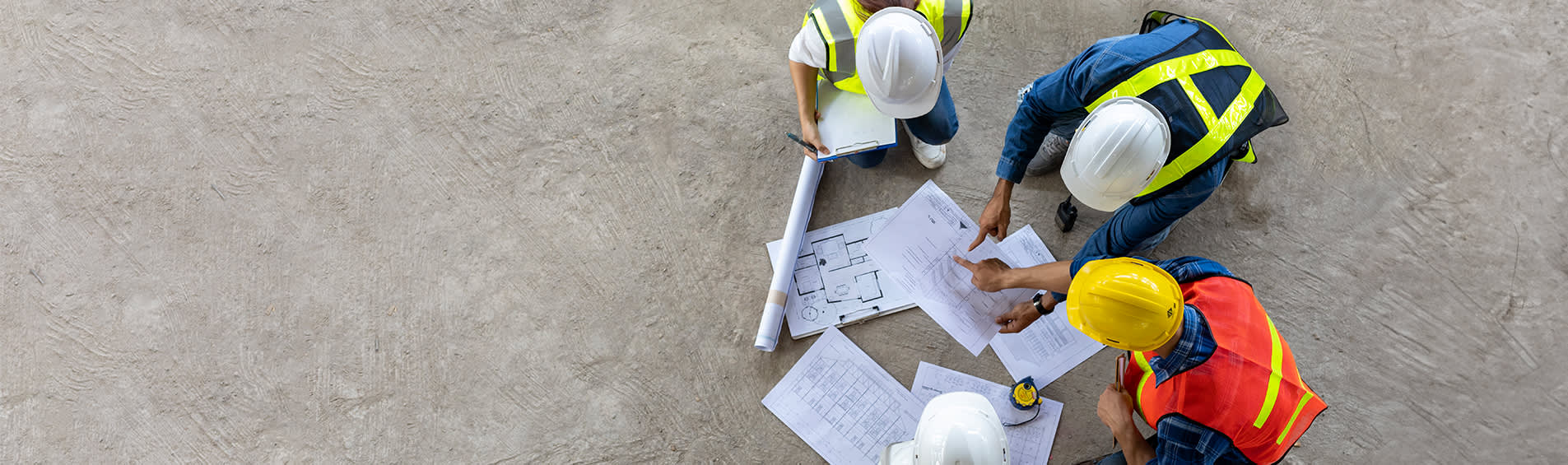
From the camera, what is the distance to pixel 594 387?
276cm

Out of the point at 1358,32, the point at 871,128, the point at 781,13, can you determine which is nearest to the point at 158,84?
the point at 781,13

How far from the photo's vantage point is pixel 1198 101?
190 cm

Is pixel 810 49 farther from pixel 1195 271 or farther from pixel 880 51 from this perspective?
pixel 1195 271

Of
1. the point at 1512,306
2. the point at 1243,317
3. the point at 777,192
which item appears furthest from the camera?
the point at 777,192

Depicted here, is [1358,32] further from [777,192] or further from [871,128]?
[777,192]

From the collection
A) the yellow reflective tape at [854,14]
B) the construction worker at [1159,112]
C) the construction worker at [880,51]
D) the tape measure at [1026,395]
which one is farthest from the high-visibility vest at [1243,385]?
the yellow reflective tape at [854,14]

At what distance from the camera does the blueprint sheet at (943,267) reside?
2662mm

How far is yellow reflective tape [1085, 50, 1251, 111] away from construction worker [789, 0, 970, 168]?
1.76ft

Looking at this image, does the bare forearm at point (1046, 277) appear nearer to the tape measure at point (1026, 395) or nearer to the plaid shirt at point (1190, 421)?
the plaid shirt at point (1190, 421)

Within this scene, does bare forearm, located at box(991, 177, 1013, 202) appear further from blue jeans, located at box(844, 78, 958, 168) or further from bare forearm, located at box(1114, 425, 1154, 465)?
bare forearm, located at box(1114, 425, 1154, 465)

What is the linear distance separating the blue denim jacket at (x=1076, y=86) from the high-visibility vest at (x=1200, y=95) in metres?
0.02

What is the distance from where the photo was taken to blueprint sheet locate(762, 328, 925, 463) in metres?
2.66

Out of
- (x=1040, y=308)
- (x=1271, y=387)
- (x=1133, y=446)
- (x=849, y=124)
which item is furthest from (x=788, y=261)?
(x=1271, y=387)

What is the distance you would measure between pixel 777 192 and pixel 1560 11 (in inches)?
124
